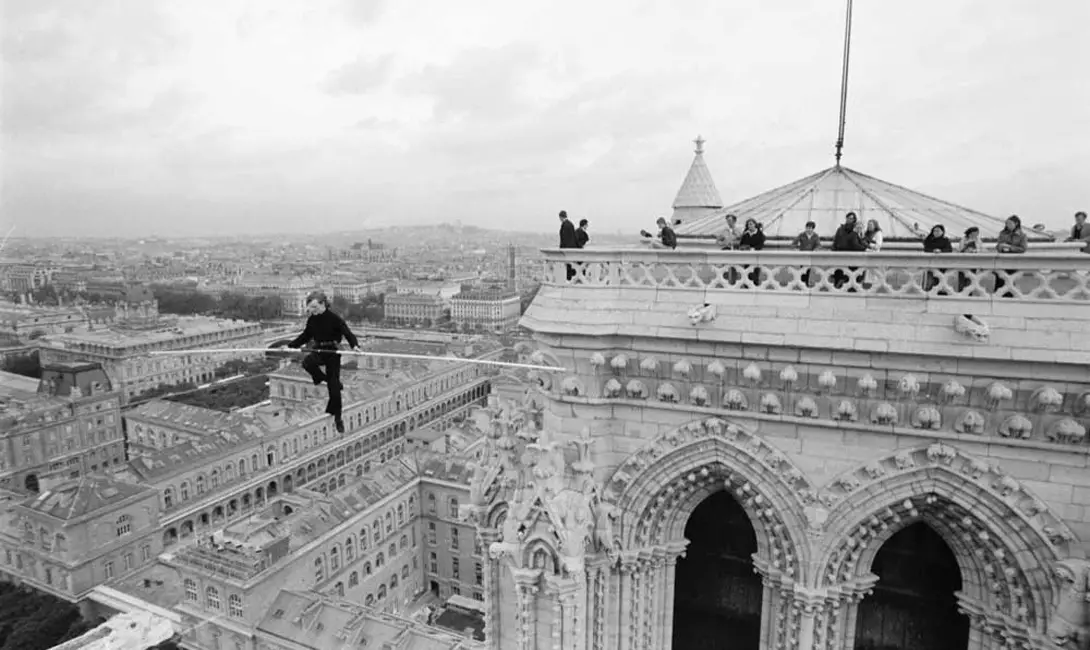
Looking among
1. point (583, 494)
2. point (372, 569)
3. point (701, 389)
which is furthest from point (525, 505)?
point (372, 569)

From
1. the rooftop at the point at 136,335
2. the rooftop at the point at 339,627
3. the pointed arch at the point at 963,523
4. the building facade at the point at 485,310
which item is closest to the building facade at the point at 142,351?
the rooftop at the point at 136,335

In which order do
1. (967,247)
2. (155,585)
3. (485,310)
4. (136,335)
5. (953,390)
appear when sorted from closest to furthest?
1. (953,390)
2. (967,247)
3. (155,585)
4. (136,335)
5. (485,310)

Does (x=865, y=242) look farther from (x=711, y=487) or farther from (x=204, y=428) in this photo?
(x=204, y=428)

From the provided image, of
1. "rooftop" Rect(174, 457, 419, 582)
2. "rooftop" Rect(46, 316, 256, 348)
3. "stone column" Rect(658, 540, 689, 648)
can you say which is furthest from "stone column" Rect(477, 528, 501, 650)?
"rooftop" Rect(46, 316, 256, 348)

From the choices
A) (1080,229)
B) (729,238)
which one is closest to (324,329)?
(729,238)

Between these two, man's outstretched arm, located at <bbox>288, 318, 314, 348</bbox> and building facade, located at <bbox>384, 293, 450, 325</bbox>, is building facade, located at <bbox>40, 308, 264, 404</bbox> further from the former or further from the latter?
man's outstretched arm, located at <bbox>288, 318, 314, 348</bbox>
